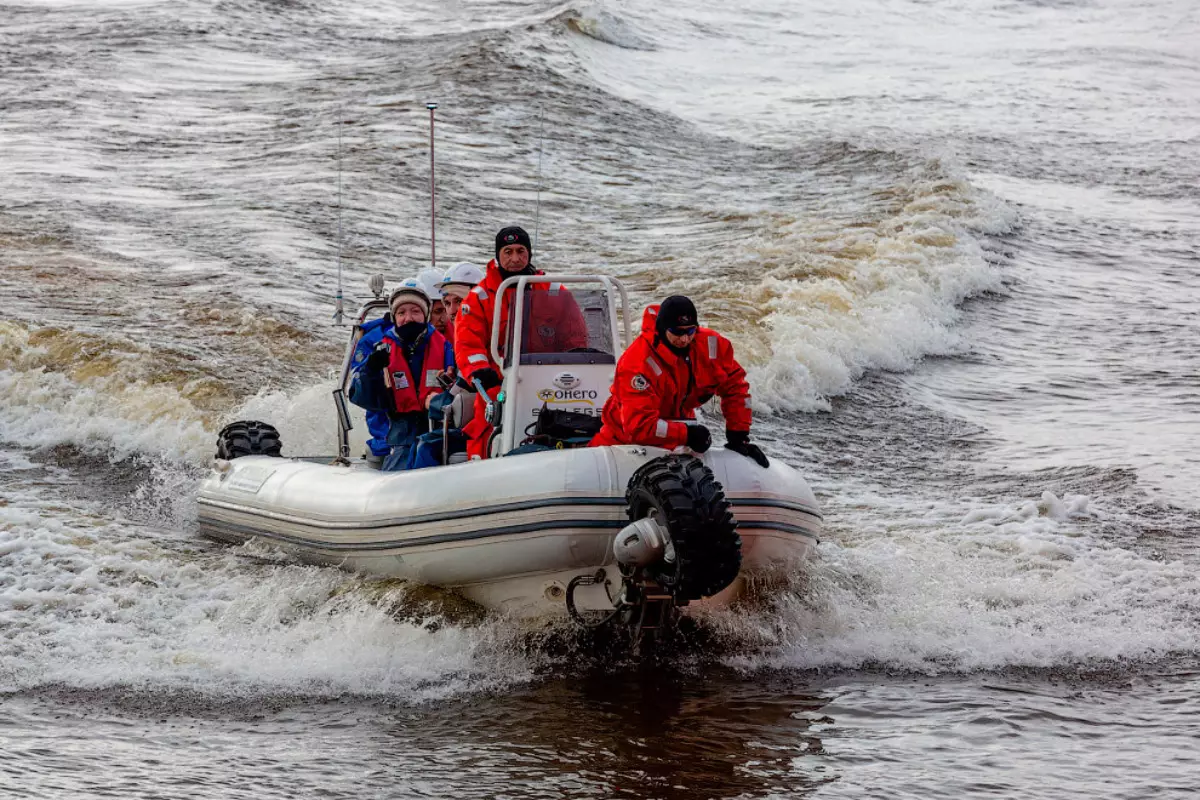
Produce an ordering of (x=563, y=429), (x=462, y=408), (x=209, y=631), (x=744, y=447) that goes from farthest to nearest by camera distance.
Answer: (x=462, y=408) < (x=563, y=429) < (x=209, y=631) < (x=744, y=447)

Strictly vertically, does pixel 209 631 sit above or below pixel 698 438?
below

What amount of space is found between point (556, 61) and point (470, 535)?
2257cm

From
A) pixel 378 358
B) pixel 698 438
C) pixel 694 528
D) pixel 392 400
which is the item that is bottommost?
pixel 694 528

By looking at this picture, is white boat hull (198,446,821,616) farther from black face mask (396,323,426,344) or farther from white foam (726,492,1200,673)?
black face mask (396,323,426,344)

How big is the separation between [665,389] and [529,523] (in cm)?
79

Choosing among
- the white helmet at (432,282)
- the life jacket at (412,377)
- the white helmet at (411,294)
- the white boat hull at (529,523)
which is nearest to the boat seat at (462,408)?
the life jacket at (412,377)

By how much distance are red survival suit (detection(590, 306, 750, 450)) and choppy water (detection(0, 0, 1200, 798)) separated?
86 centimetres

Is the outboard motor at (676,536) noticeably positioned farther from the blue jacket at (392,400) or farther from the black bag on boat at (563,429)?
the blue jacket at (392,400)

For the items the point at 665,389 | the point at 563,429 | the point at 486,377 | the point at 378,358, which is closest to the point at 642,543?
the point at 665,389

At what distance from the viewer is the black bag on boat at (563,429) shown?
258 inches

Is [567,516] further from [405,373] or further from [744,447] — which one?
[405,373]

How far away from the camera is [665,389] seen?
20.2ft

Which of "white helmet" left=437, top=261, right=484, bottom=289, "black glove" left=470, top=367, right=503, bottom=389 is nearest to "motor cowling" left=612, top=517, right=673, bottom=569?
"black glove" left=470, top=367, right=503, bottom=389

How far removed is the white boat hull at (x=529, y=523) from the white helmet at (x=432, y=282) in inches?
68.4
